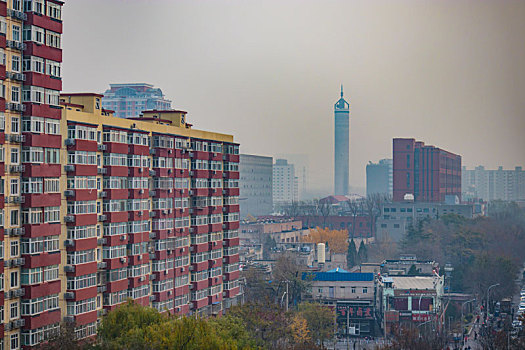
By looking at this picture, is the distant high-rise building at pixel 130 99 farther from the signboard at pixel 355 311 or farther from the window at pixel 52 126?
the window at pixel 52 126

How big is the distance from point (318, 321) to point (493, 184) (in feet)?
239

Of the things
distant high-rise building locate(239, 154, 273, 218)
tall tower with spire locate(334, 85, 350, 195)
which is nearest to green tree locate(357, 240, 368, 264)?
distant high-rise building locate(239, 154, 273, 218)

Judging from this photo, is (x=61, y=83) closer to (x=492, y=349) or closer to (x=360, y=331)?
(x=492, y=349)

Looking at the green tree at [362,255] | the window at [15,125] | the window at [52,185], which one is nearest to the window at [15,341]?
the window at [52,185]

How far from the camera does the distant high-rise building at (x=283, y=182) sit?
92.8 m

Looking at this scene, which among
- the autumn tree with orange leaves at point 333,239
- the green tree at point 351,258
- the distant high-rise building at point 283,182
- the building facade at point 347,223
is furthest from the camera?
the distant high-rise building at point 283,182

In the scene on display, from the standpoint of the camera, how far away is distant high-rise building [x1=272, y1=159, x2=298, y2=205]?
92.8 meters

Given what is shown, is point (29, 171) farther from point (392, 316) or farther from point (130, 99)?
point (130, 99)

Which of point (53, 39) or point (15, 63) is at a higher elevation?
point (53, 39)

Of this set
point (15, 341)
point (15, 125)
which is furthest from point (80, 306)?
point (15, 125)

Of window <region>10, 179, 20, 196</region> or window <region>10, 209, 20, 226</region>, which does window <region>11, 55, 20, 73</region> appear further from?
window <region>10, 209, 20, 226</region>

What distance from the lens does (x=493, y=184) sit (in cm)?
8938

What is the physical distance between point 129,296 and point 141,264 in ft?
2.16

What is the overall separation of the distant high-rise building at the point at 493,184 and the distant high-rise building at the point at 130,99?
1457 inches
